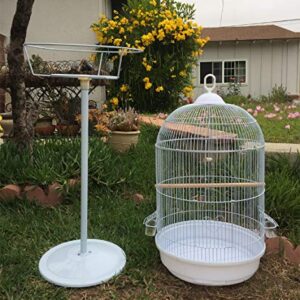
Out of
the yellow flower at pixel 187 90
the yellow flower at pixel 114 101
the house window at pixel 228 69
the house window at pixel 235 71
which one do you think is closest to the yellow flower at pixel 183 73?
the yellow flower at pixel 187 90

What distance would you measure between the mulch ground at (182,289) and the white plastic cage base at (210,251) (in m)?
0.05

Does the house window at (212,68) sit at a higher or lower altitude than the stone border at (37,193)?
higher

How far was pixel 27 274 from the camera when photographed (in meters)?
2.25

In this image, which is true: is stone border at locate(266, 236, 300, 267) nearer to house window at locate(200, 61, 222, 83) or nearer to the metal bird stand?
the metal bird stand

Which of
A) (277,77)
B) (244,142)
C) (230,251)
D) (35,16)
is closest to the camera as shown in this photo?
(230,251)

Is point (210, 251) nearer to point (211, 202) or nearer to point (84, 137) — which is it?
point (211, 202)

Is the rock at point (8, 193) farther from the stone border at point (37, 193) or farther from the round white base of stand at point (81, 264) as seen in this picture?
the round white base of stand at point (81, 264)

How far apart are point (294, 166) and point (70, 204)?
6.47ft

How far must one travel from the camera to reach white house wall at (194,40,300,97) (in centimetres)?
1430

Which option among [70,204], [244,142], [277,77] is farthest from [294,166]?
[277,77]

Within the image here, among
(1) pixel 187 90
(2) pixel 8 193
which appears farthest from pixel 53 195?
(1) pixel 187 90

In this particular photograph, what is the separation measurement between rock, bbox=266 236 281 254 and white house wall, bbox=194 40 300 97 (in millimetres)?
12029

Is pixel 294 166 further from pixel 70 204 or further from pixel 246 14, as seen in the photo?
pixel 246 14

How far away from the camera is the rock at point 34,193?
3.19 m
